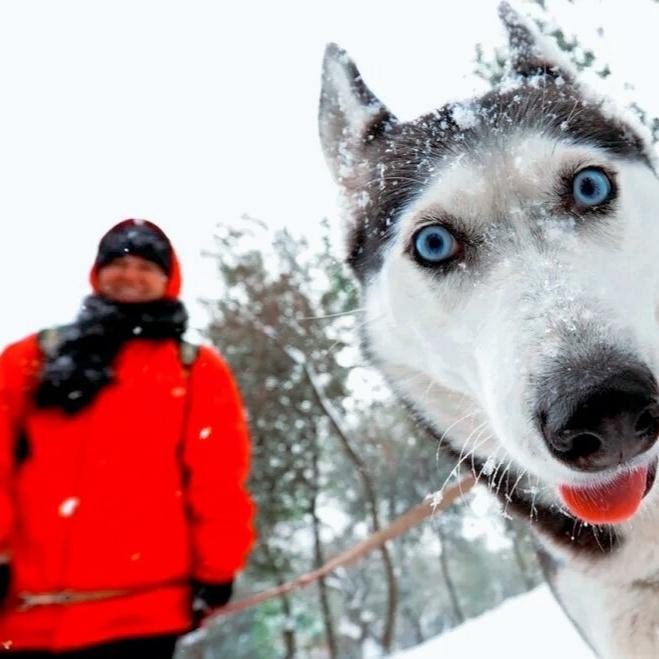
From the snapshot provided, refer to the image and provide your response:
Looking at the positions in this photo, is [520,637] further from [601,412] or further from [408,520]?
[601,412]

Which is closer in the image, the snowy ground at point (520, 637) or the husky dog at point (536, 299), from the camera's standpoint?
the husky dog at point (536, 299)

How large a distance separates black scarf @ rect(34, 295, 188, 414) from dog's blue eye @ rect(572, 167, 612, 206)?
5.21ft

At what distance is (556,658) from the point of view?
11.4ft

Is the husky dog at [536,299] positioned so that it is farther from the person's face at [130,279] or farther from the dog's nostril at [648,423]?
the person's face at [130,279]

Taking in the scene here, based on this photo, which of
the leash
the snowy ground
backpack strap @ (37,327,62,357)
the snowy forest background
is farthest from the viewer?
the snowy forest background

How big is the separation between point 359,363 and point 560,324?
4.35 feet

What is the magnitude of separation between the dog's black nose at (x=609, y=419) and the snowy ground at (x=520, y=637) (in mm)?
2000

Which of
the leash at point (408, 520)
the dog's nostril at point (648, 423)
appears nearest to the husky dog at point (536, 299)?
the dog's nostril at point (648, 423)

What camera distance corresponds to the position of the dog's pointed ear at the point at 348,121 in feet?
8.91

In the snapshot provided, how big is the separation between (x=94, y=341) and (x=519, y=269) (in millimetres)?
1671

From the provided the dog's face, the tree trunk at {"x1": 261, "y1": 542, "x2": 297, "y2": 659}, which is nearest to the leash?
the dog's face

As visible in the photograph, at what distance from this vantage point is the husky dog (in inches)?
55.6

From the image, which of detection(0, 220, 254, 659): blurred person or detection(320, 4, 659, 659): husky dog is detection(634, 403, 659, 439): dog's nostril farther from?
detection(0, 220, 254, 659): blurred person

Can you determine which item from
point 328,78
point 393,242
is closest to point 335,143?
point 328,78
